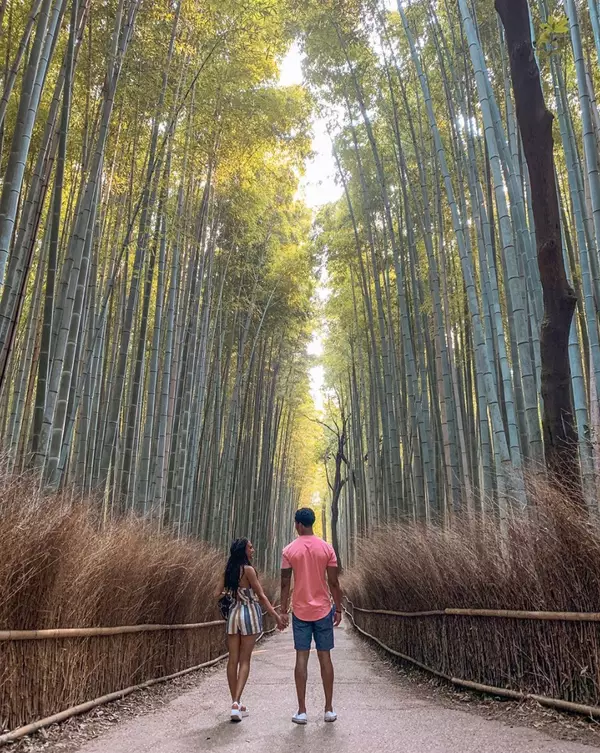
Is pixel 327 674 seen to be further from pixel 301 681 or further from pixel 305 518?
pixel 305 518

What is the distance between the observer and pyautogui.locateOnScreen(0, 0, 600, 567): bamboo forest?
3.16 m

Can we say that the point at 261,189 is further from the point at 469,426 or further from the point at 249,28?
the point at 469,426

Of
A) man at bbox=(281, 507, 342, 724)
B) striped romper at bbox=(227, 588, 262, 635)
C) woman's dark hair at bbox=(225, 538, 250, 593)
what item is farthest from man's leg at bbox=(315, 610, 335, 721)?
woman's dark hair at bbox=(225, 538, 250, 593)

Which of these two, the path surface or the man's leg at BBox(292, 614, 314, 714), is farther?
the man's leg at BBox(292, 614, 314, 714)

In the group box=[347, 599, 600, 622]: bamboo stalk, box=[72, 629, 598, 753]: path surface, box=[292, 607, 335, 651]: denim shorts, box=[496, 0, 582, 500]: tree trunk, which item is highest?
box=[496, 0, 582, 500]: tree trunk

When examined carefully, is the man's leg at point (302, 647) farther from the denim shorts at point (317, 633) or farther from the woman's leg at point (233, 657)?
the woman's leg at point (233, 657)

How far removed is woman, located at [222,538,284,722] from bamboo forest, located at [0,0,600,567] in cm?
117

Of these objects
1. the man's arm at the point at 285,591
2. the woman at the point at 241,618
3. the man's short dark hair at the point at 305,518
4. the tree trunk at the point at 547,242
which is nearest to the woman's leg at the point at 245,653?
the woman at the point at 241,618

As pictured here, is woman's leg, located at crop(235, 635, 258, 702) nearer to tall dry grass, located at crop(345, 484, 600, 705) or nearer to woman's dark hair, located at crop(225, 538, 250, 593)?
woman's dark hair, located at crop(225, 538, 250, 593)

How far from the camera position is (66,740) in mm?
2285

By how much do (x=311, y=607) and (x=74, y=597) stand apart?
1059 mm

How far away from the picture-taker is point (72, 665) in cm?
257

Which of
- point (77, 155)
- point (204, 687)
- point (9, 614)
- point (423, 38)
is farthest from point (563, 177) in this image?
point (9, 614)

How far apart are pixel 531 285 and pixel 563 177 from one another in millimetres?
3204
